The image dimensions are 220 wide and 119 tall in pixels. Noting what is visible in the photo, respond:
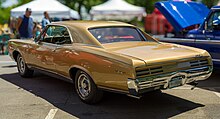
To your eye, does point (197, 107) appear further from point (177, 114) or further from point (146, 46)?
point (146, 46)

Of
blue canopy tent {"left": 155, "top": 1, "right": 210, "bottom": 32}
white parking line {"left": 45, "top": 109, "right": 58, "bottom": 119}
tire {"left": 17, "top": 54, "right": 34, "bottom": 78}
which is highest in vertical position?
blue canopy tent {"left": 155, "top": 1, "right": 210, "bottom": 32}

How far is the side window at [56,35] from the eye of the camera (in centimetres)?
531

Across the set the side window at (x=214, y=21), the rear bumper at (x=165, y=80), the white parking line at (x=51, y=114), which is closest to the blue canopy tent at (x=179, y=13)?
the side window at (x=214, y=21)

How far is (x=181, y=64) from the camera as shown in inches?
169

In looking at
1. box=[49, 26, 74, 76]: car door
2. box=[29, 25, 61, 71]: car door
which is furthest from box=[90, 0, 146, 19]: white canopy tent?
box=[49, 26, 74, 76]: car door

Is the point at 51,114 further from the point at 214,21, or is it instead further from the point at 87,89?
the point at 214,21

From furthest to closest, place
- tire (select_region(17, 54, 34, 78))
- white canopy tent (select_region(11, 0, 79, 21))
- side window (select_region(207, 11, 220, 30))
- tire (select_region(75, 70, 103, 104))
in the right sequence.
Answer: white canopy tent (select_region(11, 0, 79, 21)), tire (select_region(17, 54, 34, 78)), side window (select_region(207, 11, 220, 30)), tire (select_region(75, 70, 103, 104))

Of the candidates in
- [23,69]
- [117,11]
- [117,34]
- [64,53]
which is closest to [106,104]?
[64,53]

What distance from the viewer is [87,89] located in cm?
478

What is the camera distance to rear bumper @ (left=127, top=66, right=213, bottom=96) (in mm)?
3851

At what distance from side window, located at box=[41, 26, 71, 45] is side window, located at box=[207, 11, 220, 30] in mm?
3619

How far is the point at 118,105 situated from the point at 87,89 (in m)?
0.59

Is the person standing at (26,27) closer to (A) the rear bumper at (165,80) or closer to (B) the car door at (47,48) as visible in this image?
(B) the car door at (47,48)

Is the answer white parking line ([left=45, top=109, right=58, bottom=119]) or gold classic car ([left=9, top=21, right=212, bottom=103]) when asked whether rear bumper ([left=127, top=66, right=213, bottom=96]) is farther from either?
white parking line ([left=45, top=109, right=58, bottom=119])
